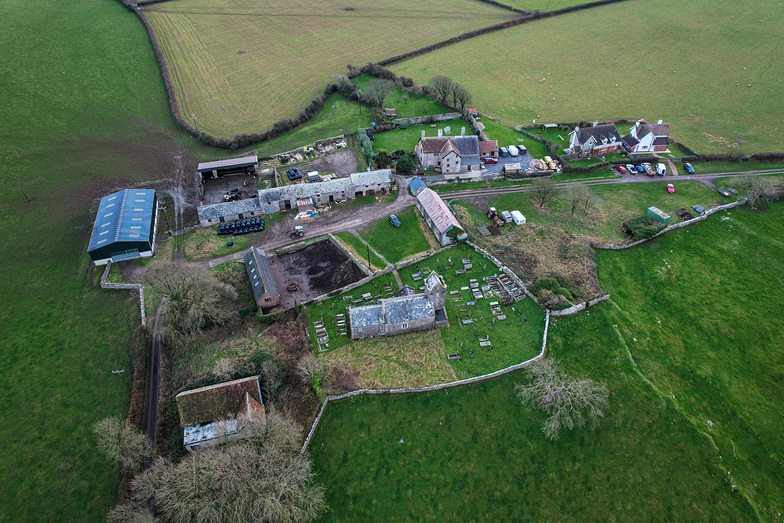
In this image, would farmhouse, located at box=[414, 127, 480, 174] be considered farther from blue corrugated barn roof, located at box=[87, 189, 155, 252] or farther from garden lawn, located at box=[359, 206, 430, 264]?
blue corrugated barn roof, located at box=[87, 189, 155, 252]

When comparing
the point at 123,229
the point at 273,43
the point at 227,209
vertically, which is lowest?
the point at 227,209

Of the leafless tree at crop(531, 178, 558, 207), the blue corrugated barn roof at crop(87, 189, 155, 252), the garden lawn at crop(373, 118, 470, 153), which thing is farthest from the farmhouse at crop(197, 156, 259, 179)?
the leafless tree at crop(531, 178, 558, 207)

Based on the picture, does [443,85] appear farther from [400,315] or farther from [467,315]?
[400,315]

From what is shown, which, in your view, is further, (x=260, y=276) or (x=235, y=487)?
(x=260, y=276)

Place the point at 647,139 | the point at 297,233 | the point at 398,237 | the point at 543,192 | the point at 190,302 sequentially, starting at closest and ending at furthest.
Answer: the point at 190,302
the point at 398,237
the point at 297,233
the point at 543,192
the point at 647,139


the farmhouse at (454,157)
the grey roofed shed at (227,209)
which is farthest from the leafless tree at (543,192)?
the grey roofed shed at (227,209)

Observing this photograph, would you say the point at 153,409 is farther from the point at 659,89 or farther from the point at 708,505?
the point at 659,89

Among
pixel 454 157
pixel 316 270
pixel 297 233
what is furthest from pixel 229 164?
pixel 454 157
